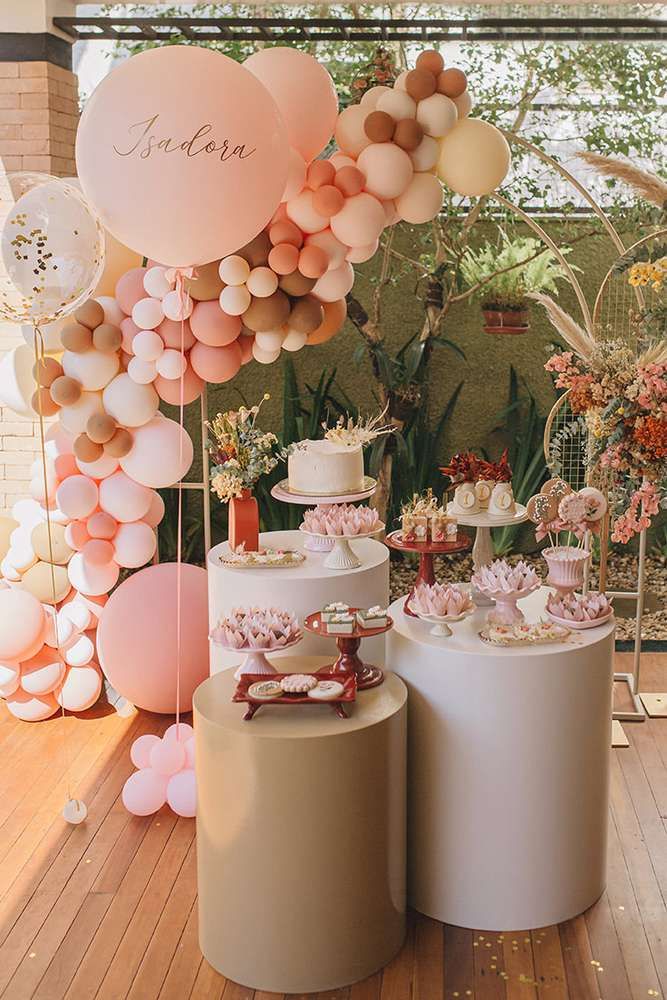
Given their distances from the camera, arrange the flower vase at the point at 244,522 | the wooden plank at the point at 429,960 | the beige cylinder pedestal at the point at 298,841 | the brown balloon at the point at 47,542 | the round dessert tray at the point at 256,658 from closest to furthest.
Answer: the beige cylinder pedestal at the point at 298,841 → the wooden plank at the point at 429,960 → the round dessert tray at the point at 256,658 → the flower vase at the point at 244,522 → the brown balloon at the point at 47,542

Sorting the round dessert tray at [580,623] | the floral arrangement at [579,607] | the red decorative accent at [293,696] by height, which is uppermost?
the floral arrangement at [579,607]

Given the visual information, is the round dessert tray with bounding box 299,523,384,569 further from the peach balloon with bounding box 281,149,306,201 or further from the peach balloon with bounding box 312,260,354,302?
the peach balloon with bounding box 281,149,306,201

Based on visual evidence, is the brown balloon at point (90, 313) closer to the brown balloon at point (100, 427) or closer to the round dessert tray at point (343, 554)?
the brown balloon at point (100, 427)

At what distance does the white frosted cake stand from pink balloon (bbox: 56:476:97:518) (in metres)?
1.13

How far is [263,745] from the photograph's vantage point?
3.14 meters

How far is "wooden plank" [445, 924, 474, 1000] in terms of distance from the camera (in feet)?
10.8

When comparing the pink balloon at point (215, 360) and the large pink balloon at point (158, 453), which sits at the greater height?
the pink balloon at point (215, 360)

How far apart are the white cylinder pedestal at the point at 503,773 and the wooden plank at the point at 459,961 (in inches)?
1.6

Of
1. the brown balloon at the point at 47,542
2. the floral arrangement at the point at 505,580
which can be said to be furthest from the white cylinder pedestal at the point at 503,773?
the brown balloon at the point at 47,542

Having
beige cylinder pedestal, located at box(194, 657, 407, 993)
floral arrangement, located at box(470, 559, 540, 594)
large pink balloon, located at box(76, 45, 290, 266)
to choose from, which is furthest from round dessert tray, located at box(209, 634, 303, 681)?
large pink balloon, located at box(76, 45, 290, 266)

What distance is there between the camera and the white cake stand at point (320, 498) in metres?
4.14

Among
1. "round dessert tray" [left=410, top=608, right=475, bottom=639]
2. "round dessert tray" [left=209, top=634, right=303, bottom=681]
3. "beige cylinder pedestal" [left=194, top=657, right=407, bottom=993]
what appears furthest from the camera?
"round dessert tray" [left=410, top=608, right=475, bottom=639]

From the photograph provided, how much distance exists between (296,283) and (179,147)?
90cm

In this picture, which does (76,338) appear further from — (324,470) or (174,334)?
(324,470)
